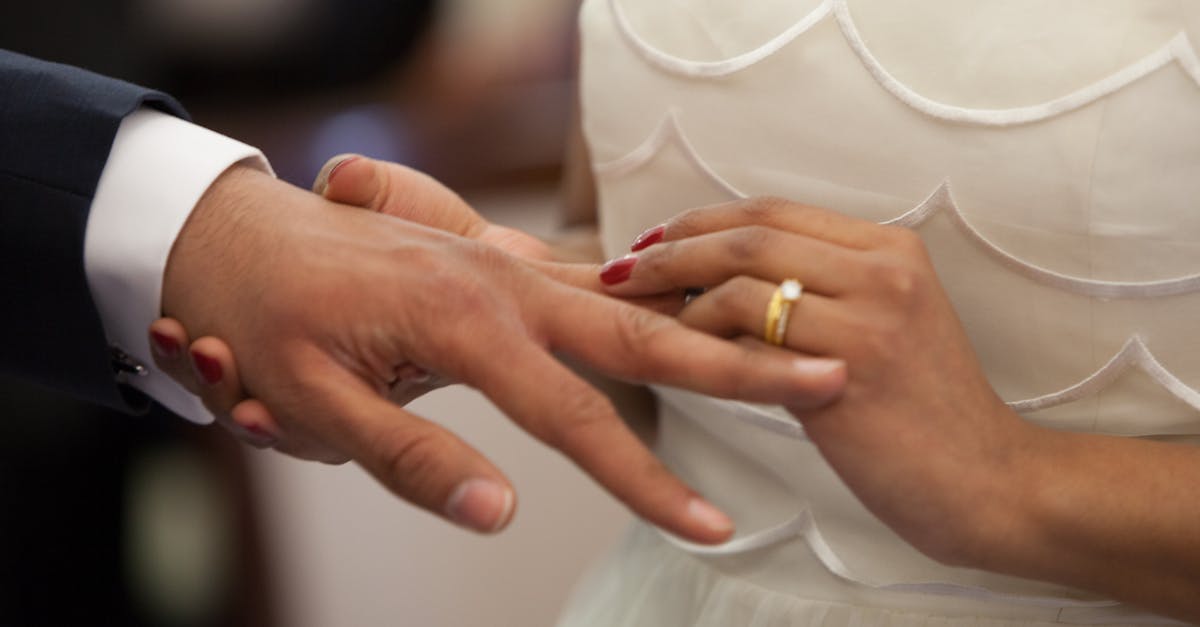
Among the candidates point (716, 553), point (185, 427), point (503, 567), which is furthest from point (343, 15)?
point (716, 553)

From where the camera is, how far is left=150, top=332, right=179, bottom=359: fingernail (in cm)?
77

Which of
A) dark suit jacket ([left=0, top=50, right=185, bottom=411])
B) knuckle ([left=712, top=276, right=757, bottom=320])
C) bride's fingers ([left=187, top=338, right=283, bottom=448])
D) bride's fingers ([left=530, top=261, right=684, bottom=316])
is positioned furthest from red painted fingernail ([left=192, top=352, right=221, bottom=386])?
knuckle ([left=712, top=276, right=757, bottom=320])

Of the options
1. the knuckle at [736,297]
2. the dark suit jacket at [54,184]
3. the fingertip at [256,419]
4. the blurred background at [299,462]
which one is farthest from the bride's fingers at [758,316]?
the blurred background at [299,462]

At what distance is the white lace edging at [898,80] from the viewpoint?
0.65 metres

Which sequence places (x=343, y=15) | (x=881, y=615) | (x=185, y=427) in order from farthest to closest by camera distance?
1. (x=343, y=15)
2. (x=185, y=427)
3. (x=881, y=615)

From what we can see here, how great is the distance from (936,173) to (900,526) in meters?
0.23

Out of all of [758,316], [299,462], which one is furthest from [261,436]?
[299,462]

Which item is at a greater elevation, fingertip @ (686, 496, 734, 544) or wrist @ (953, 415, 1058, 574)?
fingertip @ (686, 496, 734, 544)

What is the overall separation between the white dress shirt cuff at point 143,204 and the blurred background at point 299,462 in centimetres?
111

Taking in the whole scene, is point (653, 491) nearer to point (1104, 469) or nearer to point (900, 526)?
point (900, 526)

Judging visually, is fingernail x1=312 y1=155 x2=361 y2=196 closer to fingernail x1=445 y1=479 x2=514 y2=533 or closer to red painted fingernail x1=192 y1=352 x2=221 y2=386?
red painted fingernail x1=192 y1=352 x2=221 y2=386

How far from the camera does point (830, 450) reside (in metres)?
0.64

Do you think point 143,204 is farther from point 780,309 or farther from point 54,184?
point 780,309

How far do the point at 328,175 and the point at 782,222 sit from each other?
0.34 meters
